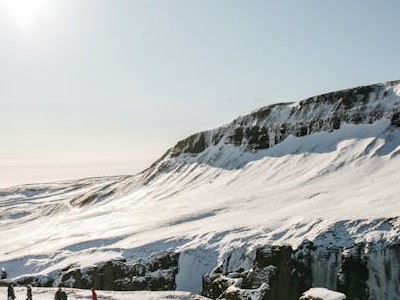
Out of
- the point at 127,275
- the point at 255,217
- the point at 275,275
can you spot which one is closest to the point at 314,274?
the point at 275,275

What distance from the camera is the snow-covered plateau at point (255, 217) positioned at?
147ft

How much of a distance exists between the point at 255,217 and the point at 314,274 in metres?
15.1

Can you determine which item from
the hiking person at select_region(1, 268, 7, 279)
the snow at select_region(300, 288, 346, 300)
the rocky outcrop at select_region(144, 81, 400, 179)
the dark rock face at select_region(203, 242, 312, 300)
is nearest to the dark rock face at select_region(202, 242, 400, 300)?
the dark rock face at select_region(203, 242, 312, 300)

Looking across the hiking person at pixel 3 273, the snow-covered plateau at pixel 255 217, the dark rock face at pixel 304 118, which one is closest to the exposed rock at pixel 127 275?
the snow-covered plateau at pixel 255 217

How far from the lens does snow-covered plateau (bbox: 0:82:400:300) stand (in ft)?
147

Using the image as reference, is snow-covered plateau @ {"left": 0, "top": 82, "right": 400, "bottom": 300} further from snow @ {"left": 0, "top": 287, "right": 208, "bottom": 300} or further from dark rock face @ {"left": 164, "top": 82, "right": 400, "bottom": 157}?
snow @ {"left": 0, "top": 287, "right": 208, "bottom": 300}

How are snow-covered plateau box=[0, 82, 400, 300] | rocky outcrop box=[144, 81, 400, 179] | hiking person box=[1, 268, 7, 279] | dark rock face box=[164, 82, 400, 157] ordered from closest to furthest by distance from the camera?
snow-covered plateau box=[0, 82, 400, 300] < hiking person box=[1, 268, 7, 279] < rocky outcrop box=[144, 81, 400, 179] < dark rock face box=[164, 82, 400, 157]

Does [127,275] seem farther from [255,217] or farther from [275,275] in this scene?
[255,217]

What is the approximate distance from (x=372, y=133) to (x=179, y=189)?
31.4 m

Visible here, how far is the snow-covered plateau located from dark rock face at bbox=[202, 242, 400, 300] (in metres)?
0.09

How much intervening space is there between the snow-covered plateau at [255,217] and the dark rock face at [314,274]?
92 mm

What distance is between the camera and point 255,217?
196ft

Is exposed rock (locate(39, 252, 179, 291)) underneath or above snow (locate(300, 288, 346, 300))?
underneath

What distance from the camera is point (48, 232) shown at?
265 ft
